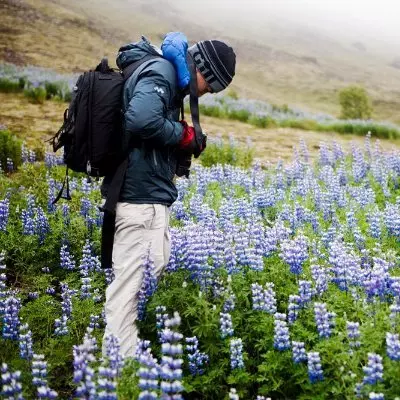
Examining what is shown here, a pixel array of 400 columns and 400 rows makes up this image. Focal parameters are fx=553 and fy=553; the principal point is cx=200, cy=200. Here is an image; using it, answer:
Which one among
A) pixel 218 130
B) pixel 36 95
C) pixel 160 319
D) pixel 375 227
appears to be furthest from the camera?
pixel 36 95

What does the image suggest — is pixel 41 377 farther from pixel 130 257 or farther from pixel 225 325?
pixel 225 325

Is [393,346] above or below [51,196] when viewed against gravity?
above

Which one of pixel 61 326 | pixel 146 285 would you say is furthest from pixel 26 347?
pixel 146 285

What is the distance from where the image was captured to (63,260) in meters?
5.46

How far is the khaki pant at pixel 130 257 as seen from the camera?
4047 millimetres

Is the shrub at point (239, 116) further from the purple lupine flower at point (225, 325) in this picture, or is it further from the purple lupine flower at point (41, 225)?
the purple lupine flower at point (225, 325)

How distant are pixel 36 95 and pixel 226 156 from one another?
6303 mm

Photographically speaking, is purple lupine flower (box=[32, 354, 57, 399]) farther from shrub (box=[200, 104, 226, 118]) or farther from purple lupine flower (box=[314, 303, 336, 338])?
shrub (box=[200, 104, 226, 118])

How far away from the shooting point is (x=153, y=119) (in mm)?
3785

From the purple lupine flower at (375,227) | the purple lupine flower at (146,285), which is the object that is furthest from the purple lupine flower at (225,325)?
the purple lupine flower at (375,227)

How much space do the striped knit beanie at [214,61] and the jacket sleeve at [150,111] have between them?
370 millimetres

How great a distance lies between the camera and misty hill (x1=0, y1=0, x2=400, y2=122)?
24.0 m

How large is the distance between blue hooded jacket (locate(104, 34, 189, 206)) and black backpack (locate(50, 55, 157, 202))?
9 cm

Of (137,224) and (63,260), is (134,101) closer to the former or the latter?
(137,224)
